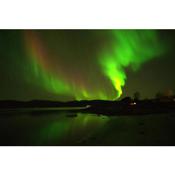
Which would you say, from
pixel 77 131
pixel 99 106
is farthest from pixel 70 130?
pixel 99 106

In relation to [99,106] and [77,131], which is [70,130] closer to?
[77,131]

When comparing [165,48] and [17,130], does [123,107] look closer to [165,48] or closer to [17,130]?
[165,48]

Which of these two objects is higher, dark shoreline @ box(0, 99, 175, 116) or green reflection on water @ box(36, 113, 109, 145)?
dark shoreline @ box(0, 99, 175, 116)

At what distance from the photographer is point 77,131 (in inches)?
102

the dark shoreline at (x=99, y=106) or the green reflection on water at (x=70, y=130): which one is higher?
the dark shoreline at (x=99, y=106)

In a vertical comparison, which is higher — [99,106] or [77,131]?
[99,106]

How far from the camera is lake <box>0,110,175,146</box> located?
2588 mm

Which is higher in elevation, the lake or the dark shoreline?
the dark shoreline

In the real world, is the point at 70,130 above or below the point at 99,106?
below

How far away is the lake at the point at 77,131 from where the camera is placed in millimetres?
2588

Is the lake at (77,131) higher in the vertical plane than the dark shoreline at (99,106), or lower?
lower
